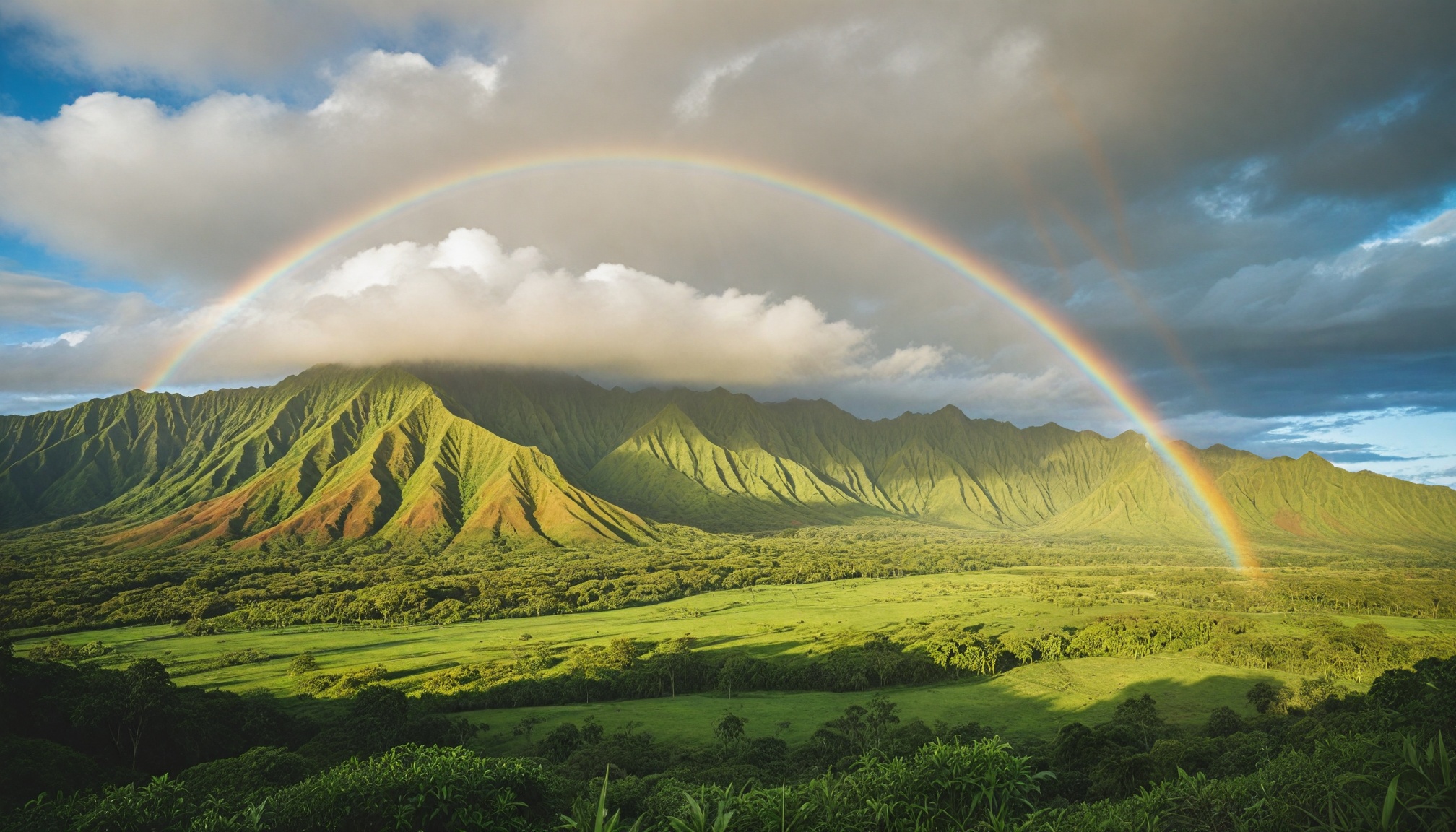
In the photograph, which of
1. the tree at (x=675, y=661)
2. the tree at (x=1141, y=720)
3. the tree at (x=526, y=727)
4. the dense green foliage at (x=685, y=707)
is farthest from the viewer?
the tree at (x=675, y=661)

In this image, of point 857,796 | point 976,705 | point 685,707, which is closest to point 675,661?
point 685,707

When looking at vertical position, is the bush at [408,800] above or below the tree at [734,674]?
above

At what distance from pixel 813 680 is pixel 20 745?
8036 centimetres

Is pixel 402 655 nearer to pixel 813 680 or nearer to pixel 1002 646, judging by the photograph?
pixel 813 680

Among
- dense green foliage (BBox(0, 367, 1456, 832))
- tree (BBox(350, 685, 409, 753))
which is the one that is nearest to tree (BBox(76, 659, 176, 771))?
dense green foliage (BBox(0, 367, 1456, 832))

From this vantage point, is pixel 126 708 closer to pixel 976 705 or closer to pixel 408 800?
pixel 408 800

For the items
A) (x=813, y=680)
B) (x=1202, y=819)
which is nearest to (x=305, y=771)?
(x=1202, y=819)

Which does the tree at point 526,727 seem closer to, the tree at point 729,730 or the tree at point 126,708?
the tree at point 729,730

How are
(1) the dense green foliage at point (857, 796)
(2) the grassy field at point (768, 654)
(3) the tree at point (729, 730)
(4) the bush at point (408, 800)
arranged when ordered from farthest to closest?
(2) the grassy field at point (768, 654), (3) the tree at point (729, 730), (4) the bush at point (408, 800), (1) the dense green foliage at point (857, 796)

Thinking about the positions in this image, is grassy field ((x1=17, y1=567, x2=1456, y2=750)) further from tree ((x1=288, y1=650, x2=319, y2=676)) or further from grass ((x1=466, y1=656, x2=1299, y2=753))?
tree ((x1=288, y1=650, x2=319, y2=676))

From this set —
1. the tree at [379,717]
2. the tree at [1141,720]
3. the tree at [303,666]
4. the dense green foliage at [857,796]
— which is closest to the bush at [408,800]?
the dense green foliage at [857,796]

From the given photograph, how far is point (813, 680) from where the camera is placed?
Answer: 94.9 m

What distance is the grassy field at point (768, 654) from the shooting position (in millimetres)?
78312

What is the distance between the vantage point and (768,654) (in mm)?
110312
